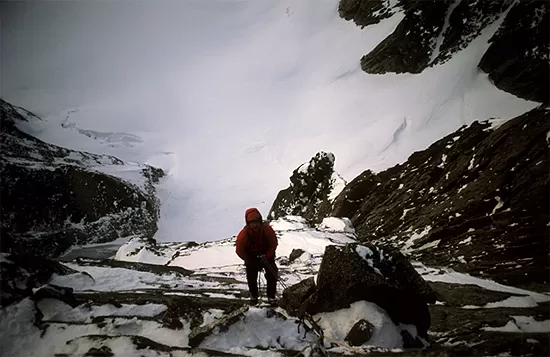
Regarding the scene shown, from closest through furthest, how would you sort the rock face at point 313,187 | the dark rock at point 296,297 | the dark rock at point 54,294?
the dark rock at point 54,294 → the dark rock at point 296,297 → the rock face at point 313,187

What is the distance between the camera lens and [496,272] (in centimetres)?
909

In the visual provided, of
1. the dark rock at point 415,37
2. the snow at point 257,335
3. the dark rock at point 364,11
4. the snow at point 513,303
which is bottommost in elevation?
the snow at point 513,303

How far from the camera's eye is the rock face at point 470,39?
64.0 ft

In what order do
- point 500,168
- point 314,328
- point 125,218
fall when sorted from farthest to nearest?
point 125,218 < point 500,168 < point 314,328

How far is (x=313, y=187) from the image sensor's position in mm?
21750

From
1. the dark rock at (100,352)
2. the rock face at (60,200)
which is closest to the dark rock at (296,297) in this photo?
the dark rock at (100,352)

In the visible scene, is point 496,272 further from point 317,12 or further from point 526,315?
point 317,12

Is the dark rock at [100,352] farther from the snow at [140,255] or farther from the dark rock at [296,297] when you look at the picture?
the snow at [140,255]

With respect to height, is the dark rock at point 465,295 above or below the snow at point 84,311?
below

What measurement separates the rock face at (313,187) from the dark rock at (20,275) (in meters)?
15.4

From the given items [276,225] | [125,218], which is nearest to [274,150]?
[125,218]

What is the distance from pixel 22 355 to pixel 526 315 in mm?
7409

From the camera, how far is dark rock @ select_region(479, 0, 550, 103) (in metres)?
18.5

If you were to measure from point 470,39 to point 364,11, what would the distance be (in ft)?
53.6
